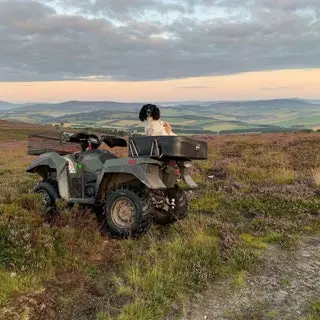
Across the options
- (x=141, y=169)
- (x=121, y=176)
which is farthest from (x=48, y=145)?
Result: (x=141, y=169)

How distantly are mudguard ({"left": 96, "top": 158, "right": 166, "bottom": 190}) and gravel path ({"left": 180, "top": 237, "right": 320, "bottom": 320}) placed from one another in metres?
2.23

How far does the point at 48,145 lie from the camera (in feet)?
29.2

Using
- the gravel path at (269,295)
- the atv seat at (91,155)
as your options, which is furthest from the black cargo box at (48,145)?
the gravel path at (269,295)

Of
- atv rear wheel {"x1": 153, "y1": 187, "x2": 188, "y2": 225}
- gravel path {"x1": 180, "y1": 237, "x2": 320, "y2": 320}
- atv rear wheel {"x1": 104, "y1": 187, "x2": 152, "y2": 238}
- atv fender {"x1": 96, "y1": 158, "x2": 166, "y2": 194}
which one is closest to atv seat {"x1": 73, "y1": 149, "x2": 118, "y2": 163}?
atv fender {"x1": 96, "y1": 158, "x2": 166, "y2": 194}

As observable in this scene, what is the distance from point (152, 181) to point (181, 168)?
3.93ft

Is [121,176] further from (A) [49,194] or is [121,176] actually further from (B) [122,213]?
(A) [49,194]

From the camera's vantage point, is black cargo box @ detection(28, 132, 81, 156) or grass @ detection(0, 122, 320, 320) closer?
grass @ detection(0, 122, 320, 320)

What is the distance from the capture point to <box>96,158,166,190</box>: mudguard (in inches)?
284

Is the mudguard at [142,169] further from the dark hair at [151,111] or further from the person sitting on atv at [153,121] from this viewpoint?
the dark hair at [151,111]

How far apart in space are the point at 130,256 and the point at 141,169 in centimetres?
156

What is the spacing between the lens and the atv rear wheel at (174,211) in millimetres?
8672

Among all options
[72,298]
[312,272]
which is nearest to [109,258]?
[72,298]

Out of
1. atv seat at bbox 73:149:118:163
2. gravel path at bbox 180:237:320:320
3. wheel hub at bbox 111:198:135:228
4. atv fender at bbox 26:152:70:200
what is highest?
atv seat at bbox 73:149:118:163

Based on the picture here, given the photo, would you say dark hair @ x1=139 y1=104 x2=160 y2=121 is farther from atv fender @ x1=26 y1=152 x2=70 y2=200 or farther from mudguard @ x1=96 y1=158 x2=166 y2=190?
atv fender @ x1=26 y1=152 x2=70 y2=200
